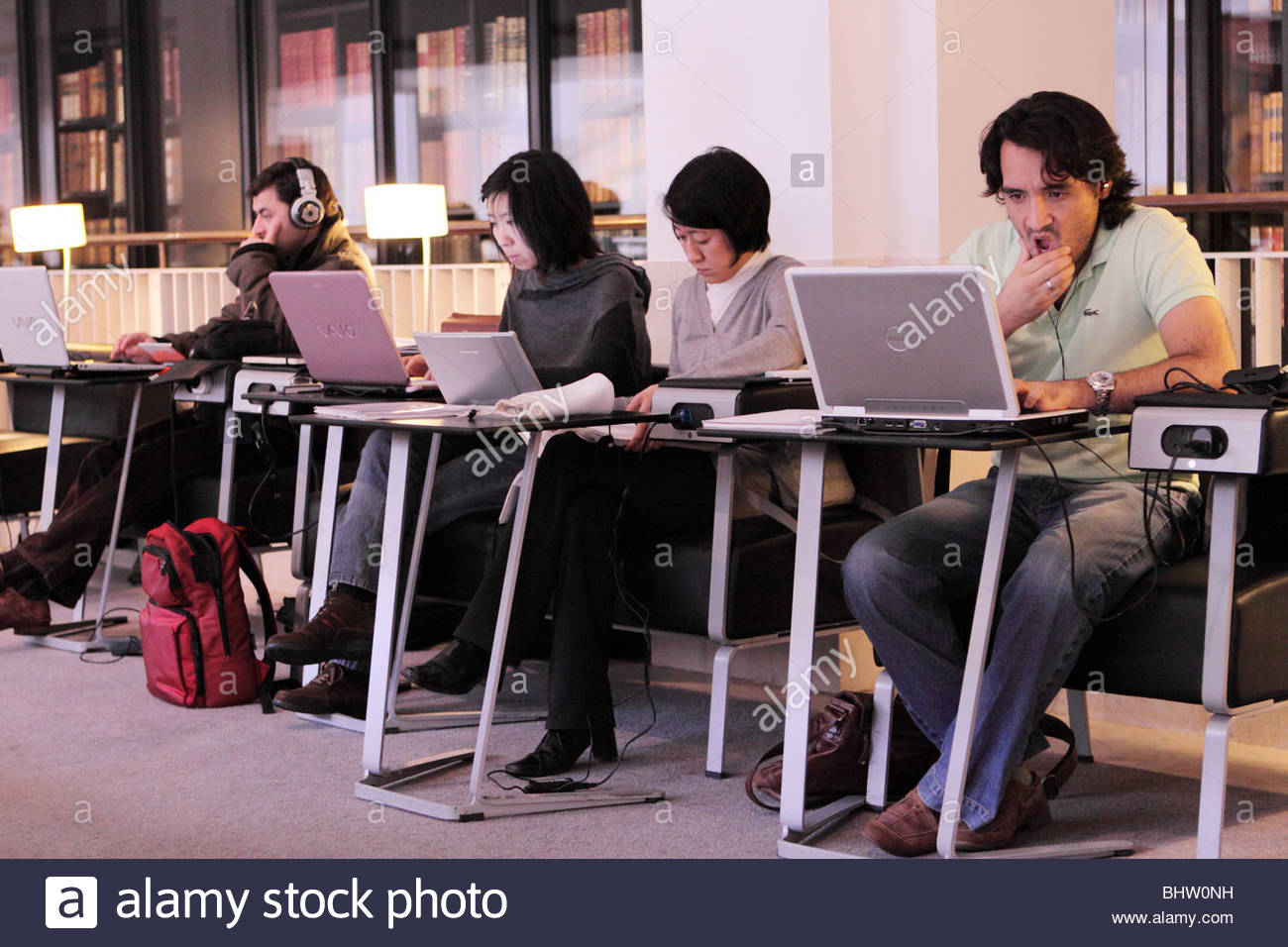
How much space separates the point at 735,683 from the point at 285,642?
1.08 meters

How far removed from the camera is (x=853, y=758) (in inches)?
99.5

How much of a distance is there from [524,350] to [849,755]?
1.06 metres

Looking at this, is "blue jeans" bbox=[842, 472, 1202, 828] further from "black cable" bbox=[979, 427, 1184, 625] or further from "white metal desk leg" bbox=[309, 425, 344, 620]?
"white metal desk leg" bbox=[309, 425, 344, 620]

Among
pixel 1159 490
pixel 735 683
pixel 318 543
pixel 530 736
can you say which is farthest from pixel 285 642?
pixel 1159 490

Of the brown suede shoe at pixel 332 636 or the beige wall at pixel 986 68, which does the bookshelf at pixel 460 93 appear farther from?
the brown suede shoe at pixel 332 636

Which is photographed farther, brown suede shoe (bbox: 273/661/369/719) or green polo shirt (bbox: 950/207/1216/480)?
brown suede shoe (bbox: 273/661/369/719)

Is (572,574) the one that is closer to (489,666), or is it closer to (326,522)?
(489,666)

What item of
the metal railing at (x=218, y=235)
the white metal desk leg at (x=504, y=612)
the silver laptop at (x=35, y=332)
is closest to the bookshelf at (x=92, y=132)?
the metal railing at (x=218, y=235)

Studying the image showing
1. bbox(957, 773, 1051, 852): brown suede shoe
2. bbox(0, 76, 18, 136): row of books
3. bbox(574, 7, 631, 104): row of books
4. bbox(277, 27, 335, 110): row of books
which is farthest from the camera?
bbox(0, 76, 18, 136): row of books

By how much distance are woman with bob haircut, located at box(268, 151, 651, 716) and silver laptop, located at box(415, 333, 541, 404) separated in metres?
0.26

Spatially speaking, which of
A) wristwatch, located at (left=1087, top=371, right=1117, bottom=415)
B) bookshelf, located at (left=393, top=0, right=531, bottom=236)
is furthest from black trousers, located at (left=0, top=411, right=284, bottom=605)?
bookshelf, located at (left=393, top=0, right=531, bottom=236)

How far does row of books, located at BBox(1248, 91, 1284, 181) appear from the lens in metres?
5.38

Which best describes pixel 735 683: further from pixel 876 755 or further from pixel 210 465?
pixel 210 465

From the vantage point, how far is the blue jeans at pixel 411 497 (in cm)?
310
